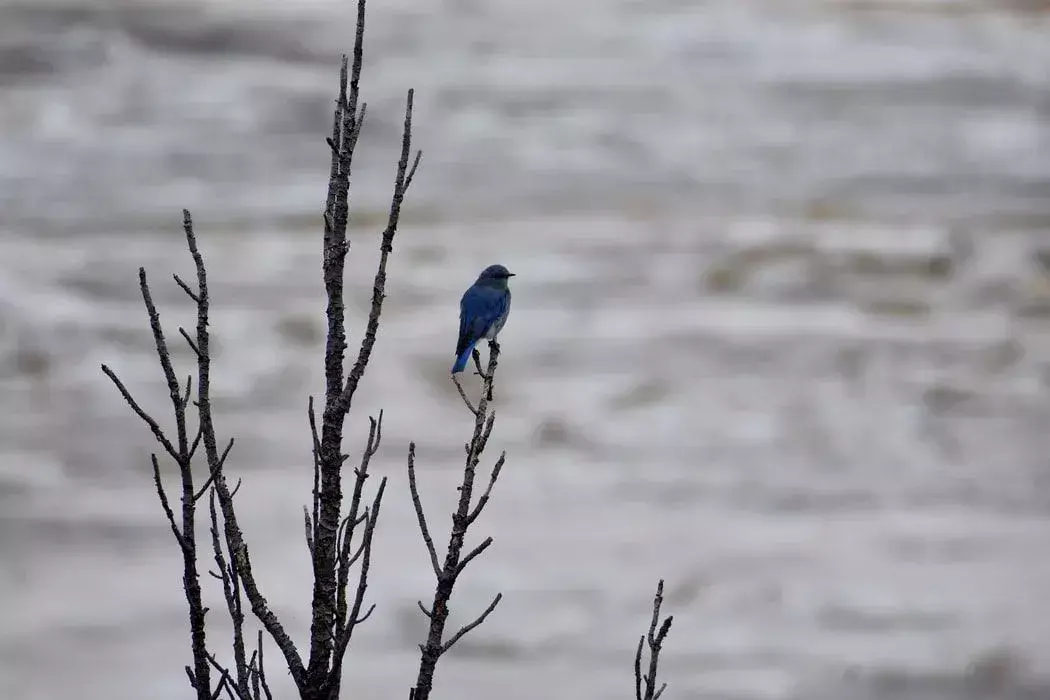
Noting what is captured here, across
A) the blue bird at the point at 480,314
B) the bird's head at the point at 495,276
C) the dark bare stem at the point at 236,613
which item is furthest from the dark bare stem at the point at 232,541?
the bird's head at the point at 495,276

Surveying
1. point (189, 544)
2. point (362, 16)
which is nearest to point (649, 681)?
point (189, 544)

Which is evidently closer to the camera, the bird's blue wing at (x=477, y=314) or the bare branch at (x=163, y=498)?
the bare branch at (x=163, y=498)

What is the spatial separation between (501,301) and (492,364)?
133 cm

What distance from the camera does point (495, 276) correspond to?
3.34 metres

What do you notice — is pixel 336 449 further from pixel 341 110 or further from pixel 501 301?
pixel 501 301

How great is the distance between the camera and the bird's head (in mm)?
3295

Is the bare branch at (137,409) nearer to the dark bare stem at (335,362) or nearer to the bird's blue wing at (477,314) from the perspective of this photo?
the dark bare stem at (335,362)

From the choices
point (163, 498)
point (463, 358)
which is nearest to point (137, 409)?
point (163, 498)

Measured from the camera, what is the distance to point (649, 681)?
1.41 m

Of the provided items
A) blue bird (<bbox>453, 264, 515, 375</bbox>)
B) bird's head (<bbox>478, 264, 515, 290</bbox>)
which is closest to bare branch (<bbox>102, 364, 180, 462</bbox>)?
blue bird (<bbox>453, 264, 515, 375</bbox>)

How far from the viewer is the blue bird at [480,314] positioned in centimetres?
289

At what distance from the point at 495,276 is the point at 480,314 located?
43 centimetres

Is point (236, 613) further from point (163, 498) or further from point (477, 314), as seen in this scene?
point (477, 314)

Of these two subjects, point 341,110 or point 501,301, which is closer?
point 341,110
